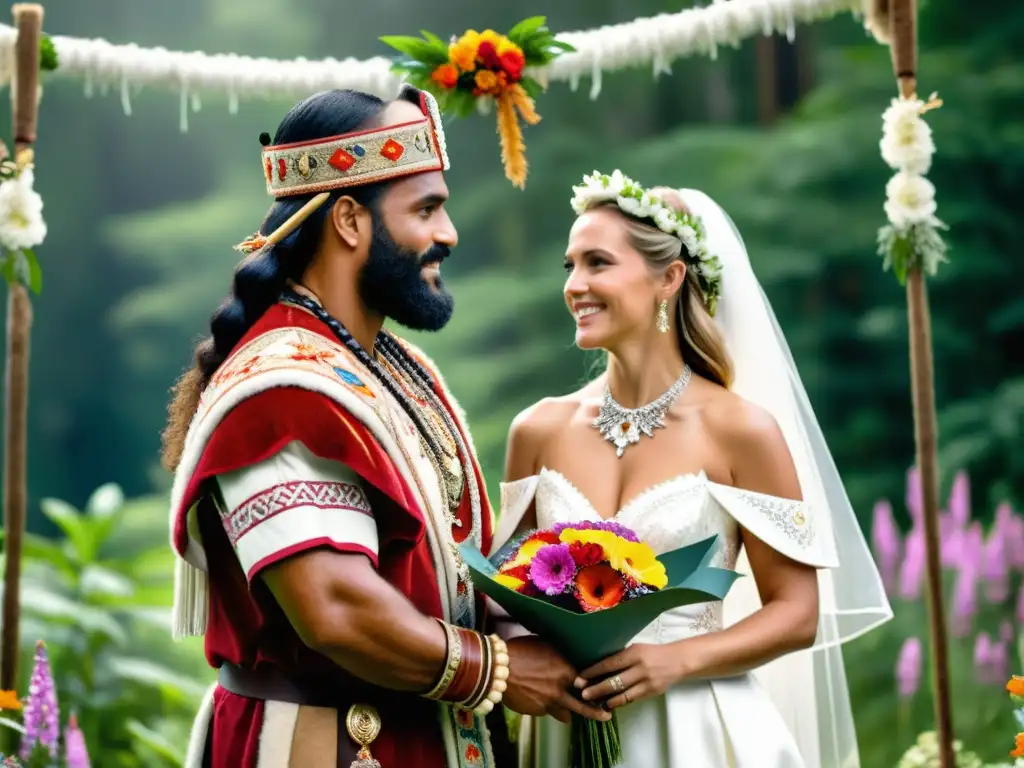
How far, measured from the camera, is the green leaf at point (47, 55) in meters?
3.95

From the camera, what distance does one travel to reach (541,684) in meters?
2.67

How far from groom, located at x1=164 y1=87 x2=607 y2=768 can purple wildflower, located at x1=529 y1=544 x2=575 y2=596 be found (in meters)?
0.16

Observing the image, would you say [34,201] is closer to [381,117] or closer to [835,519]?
[381,117]

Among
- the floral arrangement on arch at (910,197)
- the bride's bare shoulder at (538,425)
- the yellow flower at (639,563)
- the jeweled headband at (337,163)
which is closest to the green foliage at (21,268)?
the jeweled headband at (337,163)

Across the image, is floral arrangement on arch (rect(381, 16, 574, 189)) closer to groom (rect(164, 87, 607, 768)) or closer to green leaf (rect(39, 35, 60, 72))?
groom (rect(164, 87, 607, 768))

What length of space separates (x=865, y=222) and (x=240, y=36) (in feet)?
15.3

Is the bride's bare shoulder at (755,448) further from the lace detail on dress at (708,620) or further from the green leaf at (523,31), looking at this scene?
the green leaf at (523,31)

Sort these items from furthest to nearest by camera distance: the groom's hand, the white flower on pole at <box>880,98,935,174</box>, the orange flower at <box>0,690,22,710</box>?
the white flower on pole at <box>880,98,935,174</box>, the orange flower at <box>0,690,22,710</box>, the groom's hand

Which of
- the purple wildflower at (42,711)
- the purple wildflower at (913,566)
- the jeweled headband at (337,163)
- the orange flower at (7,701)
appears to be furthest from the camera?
the purple wildflower at (913,566)

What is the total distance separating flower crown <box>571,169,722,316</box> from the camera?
315 centimetres

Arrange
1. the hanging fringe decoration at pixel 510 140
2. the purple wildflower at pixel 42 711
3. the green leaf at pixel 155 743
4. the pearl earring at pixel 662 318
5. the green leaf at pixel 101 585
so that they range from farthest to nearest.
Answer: the green leaf at pixel 101 585
the green leaf at pixel 155 743
the hanging fringe decoration at pixel 510 140
the purple wildflower at pixel 42 711
the pearl earring at pixel 662 318

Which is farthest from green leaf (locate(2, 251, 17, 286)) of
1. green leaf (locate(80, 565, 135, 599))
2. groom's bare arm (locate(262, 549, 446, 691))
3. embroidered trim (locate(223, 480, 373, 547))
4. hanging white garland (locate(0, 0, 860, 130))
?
green leaf (locate(80, 565, 135, 599))

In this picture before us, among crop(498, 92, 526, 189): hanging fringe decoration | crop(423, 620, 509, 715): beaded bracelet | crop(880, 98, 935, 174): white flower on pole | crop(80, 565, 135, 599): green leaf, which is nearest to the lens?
crop(423, 620, 509, 715): beaded bracelet

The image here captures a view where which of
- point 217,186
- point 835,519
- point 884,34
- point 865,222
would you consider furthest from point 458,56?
point 217,186
